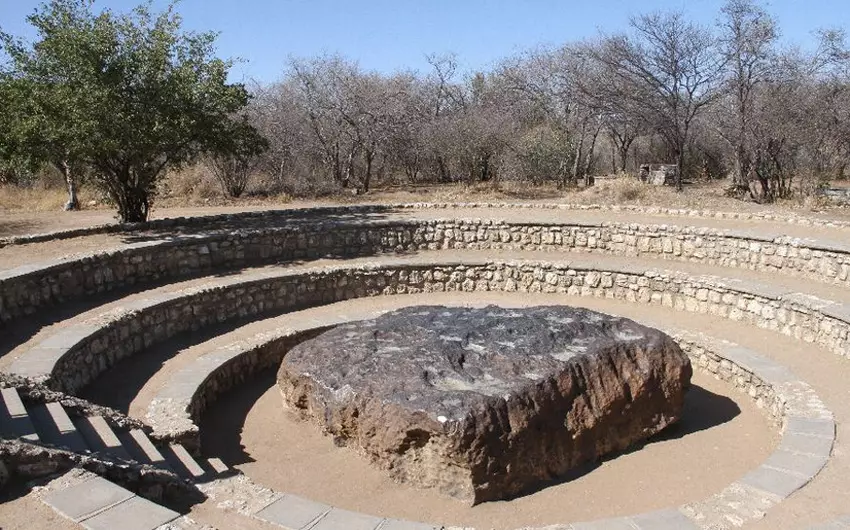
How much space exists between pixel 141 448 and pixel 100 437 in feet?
1.24

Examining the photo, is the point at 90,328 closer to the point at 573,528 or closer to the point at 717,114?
the point at 573,528

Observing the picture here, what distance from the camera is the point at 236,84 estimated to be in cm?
1455

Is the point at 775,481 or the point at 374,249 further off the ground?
the point at 374,249

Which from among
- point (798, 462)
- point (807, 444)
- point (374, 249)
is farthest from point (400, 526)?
point (374, 249)

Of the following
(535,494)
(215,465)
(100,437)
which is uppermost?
(100,437)

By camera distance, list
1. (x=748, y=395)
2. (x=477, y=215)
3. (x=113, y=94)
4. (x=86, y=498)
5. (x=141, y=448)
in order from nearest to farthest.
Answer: (x=86, y=498) → (x=141, y=448) → (x=748, y=395) → (x=113, y=94) → (x=477, y=215)

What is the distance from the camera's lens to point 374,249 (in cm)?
1484

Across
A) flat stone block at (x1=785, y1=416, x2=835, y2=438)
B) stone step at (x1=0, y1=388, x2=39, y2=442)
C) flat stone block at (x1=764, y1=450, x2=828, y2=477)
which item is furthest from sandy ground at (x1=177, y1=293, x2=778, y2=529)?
stone step at (x1=0, y1=388, x2=39, y2=442)

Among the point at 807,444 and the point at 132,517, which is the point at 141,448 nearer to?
the point at 132,517

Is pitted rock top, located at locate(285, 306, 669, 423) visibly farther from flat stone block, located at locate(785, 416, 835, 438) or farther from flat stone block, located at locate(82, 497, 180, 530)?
flat stone block, located at locate(82, 497, 180, 530)

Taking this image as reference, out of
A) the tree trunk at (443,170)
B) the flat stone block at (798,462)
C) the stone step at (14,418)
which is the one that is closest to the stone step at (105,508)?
the stone step at (14,418)

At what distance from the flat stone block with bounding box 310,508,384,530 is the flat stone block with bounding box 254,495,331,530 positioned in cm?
7

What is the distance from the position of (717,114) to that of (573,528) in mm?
21712

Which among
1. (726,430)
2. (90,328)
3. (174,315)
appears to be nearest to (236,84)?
(174,315)
